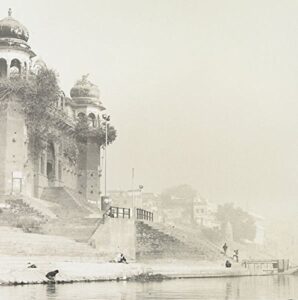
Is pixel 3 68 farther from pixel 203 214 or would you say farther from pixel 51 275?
pixel 203 214

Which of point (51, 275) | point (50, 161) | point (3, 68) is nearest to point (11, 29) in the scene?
point (3, 68)

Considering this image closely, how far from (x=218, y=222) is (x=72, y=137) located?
5359 centimetres

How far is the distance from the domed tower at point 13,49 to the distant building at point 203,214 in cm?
6058

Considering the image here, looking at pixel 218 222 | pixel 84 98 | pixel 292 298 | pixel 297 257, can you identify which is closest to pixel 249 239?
pixel 218 222

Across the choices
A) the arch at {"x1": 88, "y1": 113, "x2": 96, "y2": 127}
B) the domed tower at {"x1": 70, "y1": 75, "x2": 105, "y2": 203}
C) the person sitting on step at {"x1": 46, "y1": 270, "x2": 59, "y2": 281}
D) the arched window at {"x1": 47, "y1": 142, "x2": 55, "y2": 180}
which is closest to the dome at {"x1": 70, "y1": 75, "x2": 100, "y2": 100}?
the domed tower at {"x1": 70, "y1": 75, "x2": 105, "y2": 203}

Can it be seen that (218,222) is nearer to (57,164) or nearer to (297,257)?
(297,257)

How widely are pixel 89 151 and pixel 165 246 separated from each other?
759 inches

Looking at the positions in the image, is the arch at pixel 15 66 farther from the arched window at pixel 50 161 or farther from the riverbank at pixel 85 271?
the riverbank at pixel 85 271

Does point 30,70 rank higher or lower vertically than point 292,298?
higher

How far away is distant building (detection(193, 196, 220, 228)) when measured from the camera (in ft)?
341

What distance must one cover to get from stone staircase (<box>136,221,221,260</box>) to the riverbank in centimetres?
224

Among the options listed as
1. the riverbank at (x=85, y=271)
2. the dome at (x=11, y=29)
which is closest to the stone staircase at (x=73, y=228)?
the riverbank at (x=85, y=271)

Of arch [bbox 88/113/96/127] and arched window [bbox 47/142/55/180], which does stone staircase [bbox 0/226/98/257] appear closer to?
arched window [bbox 47/142/55/180]

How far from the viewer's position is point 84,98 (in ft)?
190
